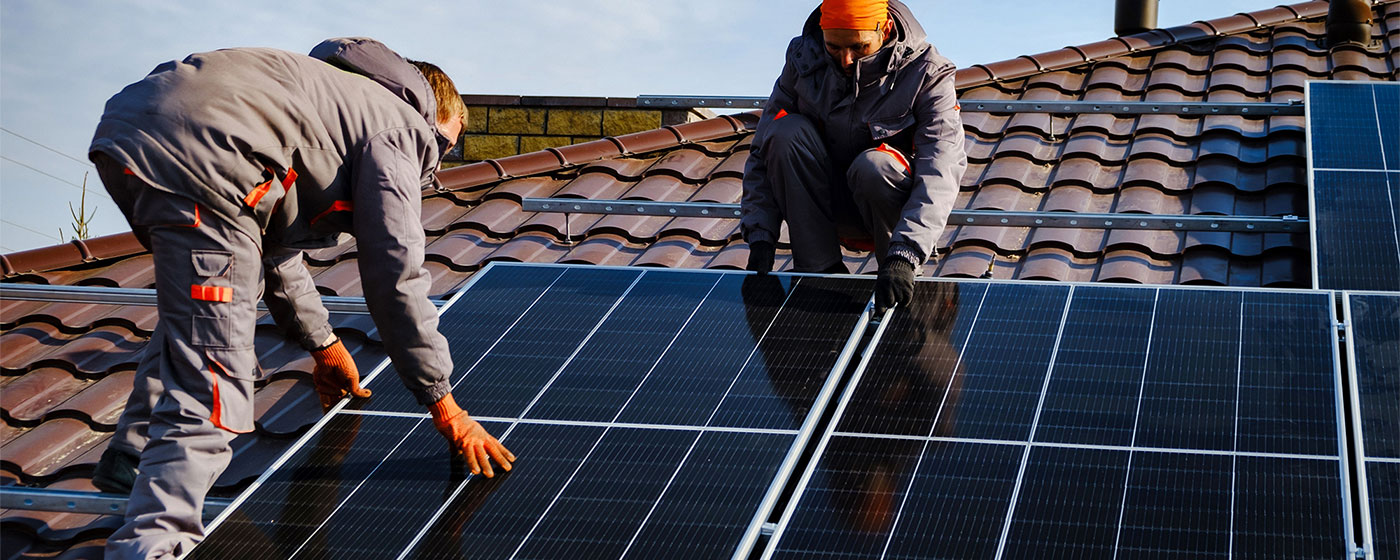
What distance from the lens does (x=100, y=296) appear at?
20.2 feet

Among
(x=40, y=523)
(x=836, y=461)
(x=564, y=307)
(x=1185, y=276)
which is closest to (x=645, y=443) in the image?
(x=836, y=461)

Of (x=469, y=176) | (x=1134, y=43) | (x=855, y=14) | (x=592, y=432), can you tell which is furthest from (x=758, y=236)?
(x=1134, y=43)

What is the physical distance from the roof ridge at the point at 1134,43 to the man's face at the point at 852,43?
4.01m

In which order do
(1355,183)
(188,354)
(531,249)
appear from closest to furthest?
1. (188,354)
2. (1355,183)
3. (531,249)

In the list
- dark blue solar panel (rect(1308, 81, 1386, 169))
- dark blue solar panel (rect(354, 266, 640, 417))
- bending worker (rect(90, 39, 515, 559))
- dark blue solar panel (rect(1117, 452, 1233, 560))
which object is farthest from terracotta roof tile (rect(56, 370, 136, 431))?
dark blue solar panel (rect(1308, 81, 1386, 169))

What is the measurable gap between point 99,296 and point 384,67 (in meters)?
2.60

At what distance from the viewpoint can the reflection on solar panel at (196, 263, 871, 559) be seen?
Answer: 3.81 meters

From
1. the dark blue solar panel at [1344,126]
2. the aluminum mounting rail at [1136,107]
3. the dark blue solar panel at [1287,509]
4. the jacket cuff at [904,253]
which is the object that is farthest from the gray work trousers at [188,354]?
the aluminum mounting rail at [1136,107]

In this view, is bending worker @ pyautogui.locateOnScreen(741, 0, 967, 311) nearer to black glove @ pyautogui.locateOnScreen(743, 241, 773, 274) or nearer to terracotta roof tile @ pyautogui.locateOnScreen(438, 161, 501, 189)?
black glove @ pyautogui.locateOnScreen(743, 241, 773, 274)

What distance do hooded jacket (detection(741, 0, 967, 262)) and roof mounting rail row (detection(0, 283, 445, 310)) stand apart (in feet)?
5.35

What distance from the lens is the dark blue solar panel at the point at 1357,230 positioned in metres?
5.30

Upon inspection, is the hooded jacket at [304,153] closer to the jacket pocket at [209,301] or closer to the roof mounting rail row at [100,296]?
the jacket pocket at [209,301]

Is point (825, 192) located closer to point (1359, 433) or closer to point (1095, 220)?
point (1095, 220)

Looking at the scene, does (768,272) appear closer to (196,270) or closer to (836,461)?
(836,461)
